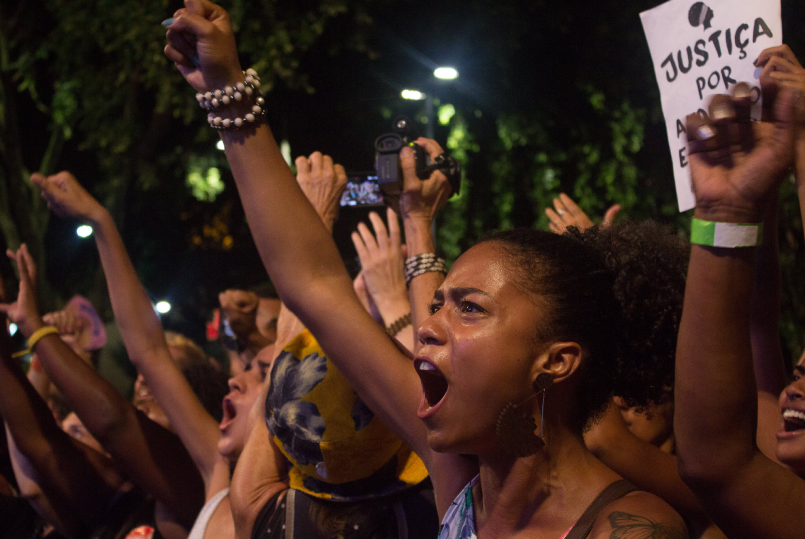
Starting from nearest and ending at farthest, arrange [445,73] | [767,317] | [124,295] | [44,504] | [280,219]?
[280,219]
[767,317]
[124,295]
[44,504]
[445,73]

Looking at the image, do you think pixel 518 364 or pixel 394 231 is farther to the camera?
pixel 394 231

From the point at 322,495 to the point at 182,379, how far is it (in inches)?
40.7

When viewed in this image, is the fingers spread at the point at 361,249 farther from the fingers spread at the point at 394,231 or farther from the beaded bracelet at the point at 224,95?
the beaded bracelet at the point at 224,95

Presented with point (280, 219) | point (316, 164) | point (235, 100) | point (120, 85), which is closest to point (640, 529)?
point (280, 219)

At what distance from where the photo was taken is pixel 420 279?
1.94 meters

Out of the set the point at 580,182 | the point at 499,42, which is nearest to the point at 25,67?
the point at 499,42

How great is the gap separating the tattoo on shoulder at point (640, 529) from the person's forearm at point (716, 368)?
0.36 ft

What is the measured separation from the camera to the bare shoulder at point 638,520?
1.22 meters

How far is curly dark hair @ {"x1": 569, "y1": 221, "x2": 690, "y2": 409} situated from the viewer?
1.52 meters

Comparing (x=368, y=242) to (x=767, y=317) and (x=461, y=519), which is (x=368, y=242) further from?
(x=767, y=317)

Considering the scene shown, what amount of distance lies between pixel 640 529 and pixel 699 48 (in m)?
1.35

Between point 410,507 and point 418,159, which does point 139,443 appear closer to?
point 410,507

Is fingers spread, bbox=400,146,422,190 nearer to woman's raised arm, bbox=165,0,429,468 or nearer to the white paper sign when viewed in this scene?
woman's raised arm, bbox=165,0,429,468

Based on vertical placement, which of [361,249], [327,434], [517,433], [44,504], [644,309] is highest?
[361,249]
